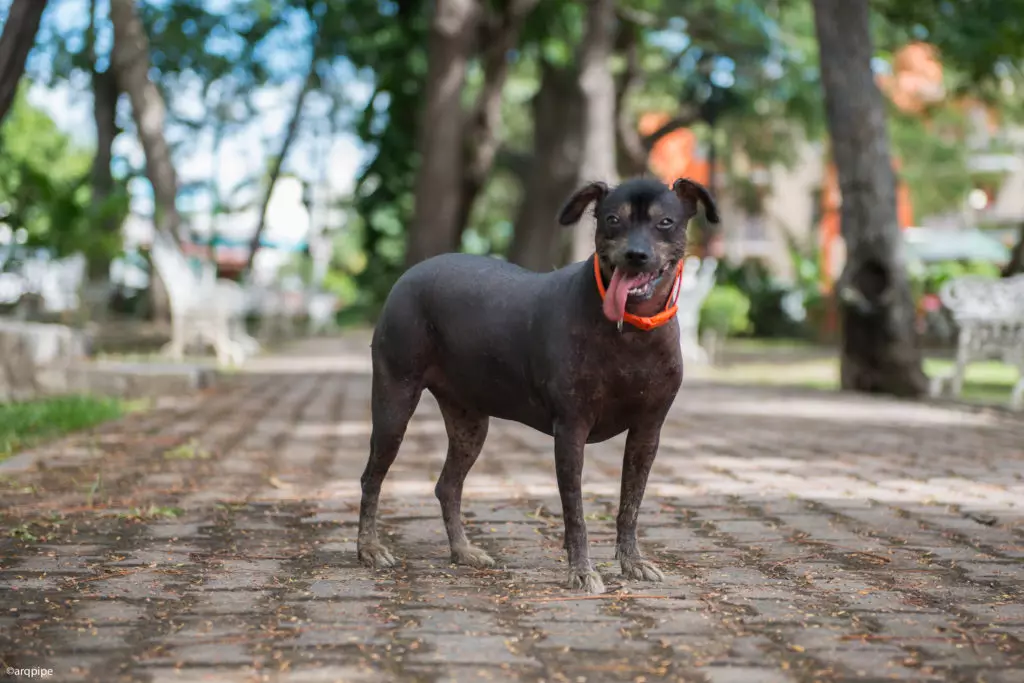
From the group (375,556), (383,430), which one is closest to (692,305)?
(383,430)

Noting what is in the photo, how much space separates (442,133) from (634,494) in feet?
43.7

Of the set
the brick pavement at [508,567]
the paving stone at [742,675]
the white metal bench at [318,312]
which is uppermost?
the paving stone at [742,675]

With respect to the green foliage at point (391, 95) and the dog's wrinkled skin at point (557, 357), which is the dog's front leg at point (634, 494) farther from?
the green foliage at point (391, 95)

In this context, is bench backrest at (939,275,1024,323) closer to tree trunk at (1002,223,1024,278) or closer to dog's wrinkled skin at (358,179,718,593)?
tree trunk at (1002,223,1024,278)

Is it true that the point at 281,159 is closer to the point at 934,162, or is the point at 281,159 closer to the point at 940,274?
the point at 940,274

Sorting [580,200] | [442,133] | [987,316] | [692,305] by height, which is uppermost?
[442,133]

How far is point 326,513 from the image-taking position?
6.64m

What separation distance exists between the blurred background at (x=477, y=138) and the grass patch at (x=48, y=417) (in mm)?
2180

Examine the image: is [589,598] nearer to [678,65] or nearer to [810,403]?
[810,403]

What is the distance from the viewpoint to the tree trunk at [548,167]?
27484 mm

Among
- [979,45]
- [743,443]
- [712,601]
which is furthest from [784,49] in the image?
[712,601]

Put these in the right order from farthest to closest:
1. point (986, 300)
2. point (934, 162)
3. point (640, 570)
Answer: point (934, 162) < point (986, 300) < point (640, 570)

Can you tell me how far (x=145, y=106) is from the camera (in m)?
19.9

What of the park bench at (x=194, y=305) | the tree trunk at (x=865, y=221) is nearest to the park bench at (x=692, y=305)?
the tree trunk at (x=865, y=221)
